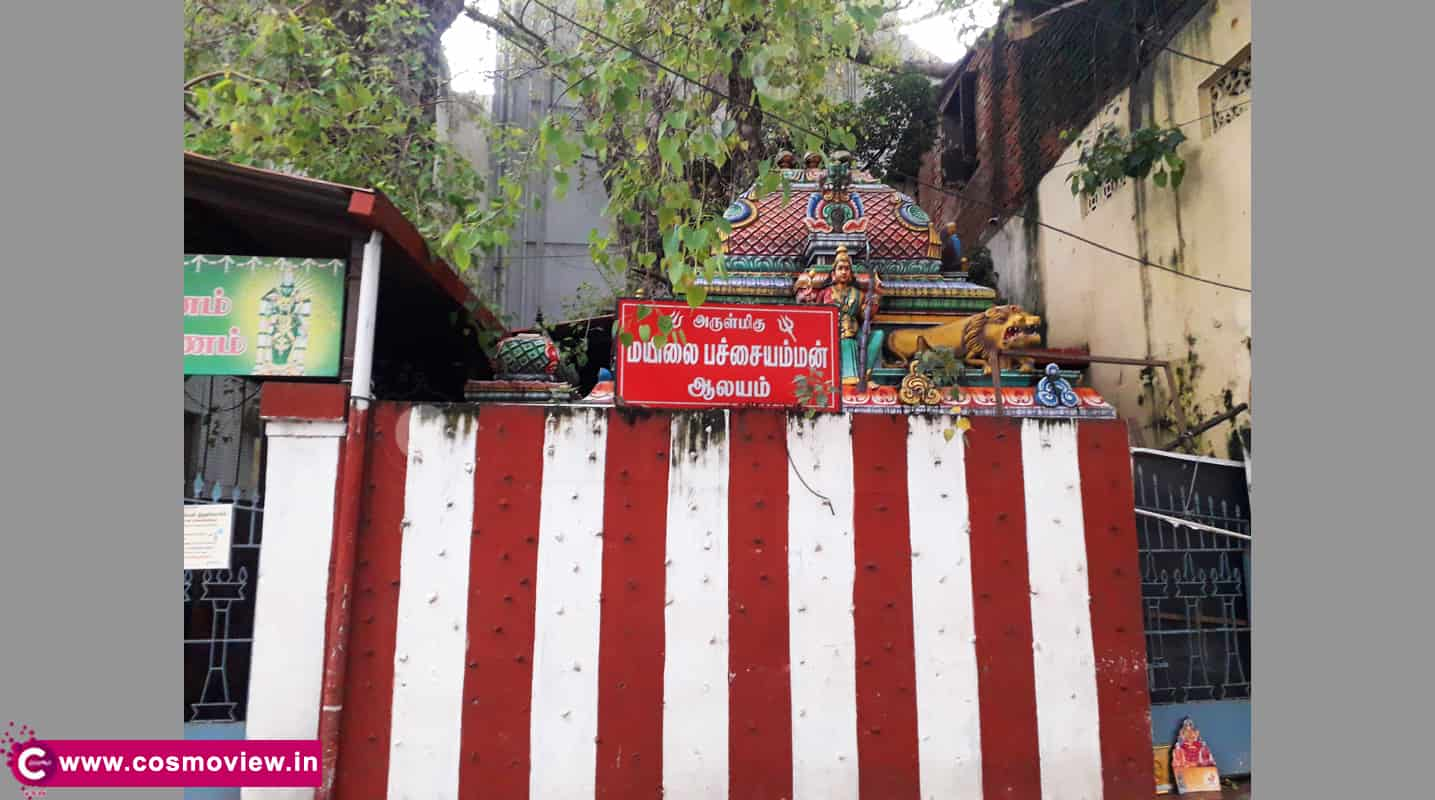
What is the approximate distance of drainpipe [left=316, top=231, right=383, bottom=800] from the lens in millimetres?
4832

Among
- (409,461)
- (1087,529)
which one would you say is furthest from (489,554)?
(1087,529)

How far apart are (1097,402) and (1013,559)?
1.27 meters

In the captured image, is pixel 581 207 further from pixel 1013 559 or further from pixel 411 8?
pixel 1013 559

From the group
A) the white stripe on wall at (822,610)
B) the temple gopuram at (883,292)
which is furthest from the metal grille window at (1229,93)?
the white stripe on wall at (822,610)

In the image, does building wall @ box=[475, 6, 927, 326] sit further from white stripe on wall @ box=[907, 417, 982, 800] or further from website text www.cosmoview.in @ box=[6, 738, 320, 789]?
website text www.cosmoview.in @ box=[6, 738, 320, 789]

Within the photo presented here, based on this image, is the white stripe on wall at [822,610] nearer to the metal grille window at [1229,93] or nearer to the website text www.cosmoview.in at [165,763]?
the website text www.cosmoview.in at [165,763]

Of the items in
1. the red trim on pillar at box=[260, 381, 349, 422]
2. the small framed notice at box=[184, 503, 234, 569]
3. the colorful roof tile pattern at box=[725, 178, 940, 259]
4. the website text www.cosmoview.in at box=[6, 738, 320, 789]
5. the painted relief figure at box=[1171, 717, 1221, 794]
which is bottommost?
the painted relief figure at box=[1171, 717, 1221, 794]

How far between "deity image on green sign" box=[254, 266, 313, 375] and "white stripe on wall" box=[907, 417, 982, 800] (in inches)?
144

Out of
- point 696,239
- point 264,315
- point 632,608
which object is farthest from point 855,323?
point 264,315

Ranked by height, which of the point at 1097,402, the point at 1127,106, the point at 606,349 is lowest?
Answer: the point at 1097,402

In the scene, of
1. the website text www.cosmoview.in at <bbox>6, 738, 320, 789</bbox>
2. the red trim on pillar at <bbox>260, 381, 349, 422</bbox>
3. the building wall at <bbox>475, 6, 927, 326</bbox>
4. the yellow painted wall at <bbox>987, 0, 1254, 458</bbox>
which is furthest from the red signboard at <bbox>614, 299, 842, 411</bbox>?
the building wall at <bbox>475, 6, 927, 326</bbox>

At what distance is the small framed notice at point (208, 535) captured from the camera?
4.92m

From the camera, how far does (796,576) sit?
534 cm

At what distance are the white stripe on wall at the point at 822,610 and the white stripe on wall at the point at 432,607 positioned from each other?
75.7 inches
